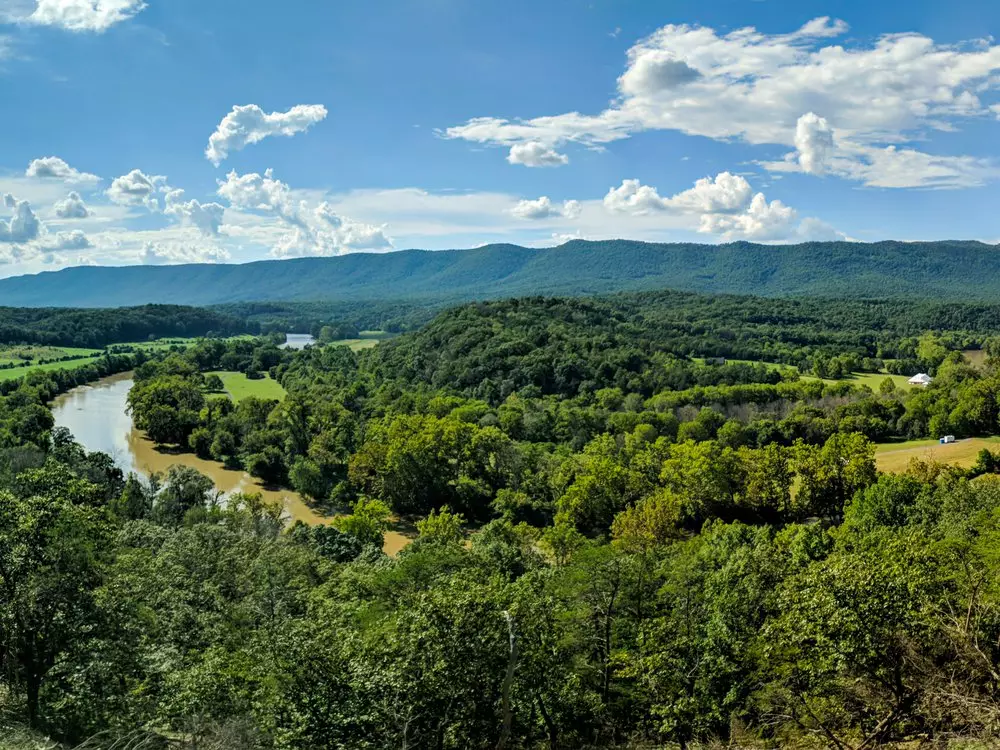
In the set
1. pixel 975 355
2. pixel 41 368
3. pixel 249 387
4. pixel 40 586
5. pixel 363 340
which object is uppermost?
pixel 40 586

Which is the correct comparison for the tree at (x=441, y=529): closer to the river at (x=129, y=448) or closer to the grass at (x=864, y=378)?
the river at (x=129, y=448)

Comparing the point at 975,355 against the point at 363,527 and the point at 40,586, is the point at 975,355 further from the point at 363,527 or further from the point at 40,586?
the point at 40,586

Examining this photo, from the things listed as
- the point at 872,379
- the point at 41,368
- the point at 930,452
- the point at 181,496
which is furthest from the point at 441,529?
the point at 41,368

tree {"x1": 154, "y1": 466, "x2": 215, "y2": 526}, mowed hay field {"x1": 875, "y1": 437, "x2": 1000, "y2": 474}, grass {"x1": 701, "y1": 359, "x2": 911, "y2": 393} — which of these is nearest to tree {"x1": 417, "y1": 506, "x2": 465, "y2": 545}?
tree {"x1": 154, "y1": 466, "x2": 215, "y2": 526}

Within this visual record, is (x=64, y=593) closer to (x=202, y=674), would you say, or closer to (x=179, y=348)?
(x=202, y=674)

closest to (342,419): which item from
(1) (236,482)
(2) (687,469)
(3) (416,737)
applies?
(1) (236,482)

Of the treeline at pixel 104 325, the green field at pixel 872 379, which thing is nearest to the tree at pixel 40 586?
the green field at pixel 872 379
